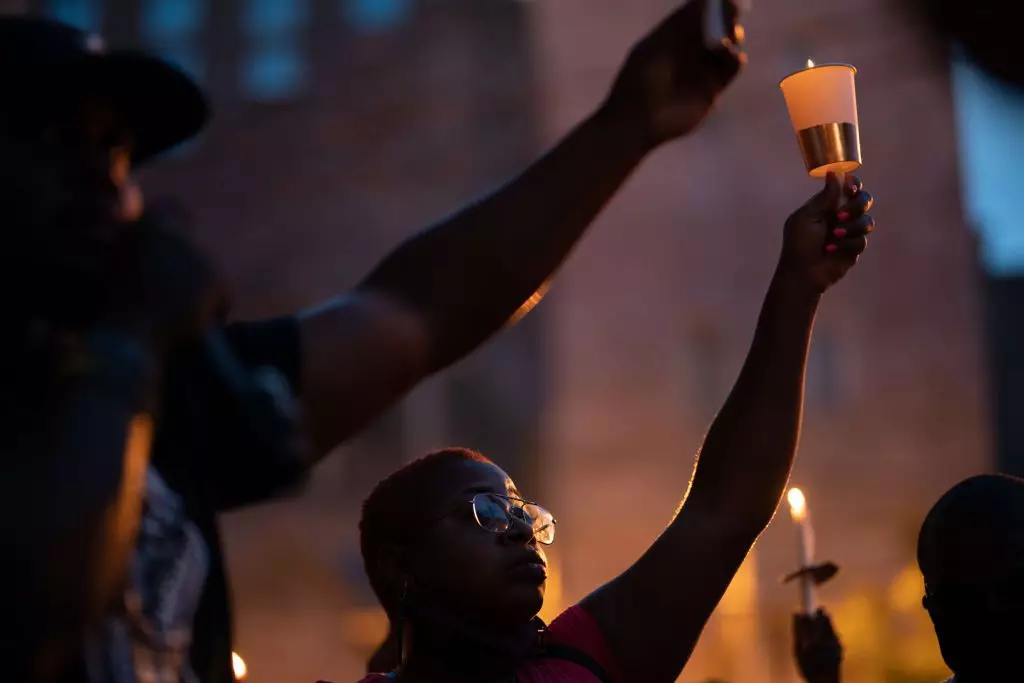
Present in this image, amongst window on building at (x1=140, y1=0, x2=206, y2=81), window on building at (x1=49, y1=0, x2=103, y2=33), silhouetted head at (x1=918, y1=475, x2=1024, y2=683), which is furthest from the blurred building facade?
silhouetted head at (x1=918, y1=475, x2=1024, y2=683)

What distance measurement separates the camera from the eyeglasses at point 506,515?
2.28 meters

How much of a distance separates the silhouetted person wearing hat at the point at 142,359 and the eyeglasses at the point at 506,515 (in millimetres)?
766

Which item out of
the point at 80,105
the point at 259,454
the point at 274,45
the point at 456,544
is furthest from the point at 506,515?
the point at 274,45

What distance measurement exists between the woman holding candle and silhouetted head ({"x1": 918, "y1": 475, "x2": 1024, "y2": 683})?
43 centimetres

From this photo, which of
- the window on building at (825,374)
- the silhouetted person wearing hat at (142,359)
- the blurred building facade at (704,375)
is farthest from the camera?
the window on building at (825,374)

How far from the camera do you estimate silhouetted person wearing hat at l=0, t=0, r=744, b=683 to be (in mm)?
1020

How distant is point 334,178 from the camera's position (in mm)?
24469

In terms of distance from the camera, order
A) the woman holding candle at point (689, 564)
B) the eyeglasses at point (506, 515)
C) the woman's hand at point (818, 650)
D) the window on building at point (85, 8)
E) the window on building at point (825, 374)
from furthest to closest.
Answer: the window on building at point (85, 8)
the window on building at point (825, 374)
the woman's hand at point (818, 650)
the eyeglasses at point (506, 515)
the woman holding candle at point (689, 564)

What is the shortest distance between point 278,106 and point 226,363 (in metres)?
24.7

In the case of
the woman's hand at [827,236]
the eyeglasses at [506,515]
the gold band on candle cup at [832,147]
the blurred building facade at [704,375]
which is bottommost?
the blurred building facade at [704,375]

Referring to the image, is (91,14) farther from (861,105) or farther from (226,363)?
(226,363)

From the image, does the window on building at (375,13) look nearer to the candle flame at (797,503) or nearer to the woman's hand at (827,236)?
the candle flame at (797,503)

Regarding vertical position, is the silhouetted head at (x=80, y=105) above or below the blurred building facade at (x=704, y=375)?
above

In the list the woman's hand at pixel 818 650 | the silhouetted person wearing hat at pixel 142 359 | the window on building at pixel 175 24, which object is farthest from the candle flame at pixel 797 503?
the window on building at pixel 175 24
